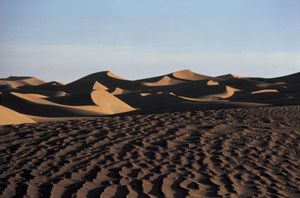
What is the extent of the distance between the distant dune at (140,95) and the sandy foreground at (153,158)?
10093 millimetres

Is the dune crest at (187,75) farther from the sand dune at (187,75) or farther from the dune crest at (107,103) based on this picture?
the dune crest at (107,103)

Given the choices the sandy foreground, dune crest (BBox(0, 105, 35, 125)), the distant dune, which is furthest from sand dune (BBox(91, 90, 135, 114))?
the sandy foreground

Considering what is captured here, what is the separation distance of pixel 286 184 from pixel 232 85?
54026 mm

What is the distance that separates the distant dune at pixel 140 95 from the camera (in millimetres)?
31609

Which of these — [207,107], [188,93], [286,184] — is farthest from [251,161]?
[188,93]

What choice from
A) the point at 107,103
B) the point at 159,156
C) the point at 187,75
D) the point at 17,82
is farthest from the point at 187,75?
the point at 159,156

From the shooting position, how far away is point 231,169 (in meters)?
9.70

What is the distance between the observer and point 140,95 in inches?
2020

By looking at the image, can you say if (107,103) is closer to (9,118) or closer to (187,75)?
(9,118)

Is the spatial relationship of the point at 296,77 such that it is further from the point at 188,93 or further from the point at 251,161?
the point at 251,161

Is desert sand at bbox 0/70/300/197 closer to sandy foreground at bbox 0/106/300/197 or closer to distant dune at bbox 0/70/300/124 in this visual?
sandy foreground at bbox 0/106/300/197

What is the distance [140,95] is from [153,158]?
134 ft

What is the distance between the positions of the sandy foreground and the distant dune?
10093mm

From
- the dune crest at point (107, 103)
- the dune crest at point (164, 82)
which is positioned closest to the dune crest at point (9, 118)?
the dune crest at point (107, 103)
